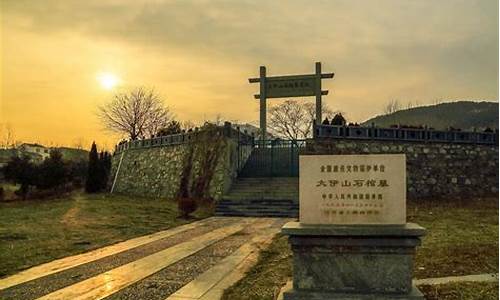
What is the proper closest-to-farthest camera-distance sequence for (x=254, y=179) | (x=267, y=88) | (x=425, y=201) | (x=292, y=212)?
(x=292, y=212), (x=425, y=201), (x=254, y=179), (x=267, y=88)

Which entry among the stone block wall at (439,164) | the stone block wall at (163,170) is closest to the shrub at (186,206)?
the stone block wall at (163,170)

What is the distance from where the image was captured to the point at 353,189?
453cm

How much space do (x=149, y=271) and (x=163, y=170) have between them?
13.4m

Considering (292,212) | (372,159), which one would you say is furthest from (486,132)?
(372,159)

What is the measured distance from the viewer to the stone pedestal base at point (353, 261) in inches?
167

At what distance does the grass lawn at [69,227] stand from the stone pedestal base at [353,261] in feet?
14.2

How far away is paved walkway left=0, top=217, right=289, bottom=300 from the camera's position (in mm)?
4980

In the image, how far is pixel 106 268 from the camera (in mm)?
6262

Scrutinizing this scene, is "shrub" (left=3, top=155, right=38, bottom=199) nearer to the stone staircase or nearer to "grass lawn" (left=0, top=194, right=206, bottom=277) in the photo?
"grass lawn" (left=0, top=194, right=206, bottom=277)

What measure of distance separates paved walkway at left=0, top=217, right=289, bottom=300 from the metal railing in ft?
→ 23.0

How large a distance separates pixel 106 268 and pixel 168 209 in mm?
8127

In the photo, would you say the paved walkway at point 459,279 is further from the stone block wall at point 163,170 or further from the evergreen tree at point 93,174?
the evergreen tree at point 93,174

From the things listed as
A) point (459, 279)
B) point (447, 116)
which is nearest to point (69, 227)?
point (459, 279)

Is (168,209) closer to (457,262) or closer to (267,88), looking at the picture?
(267,88)
